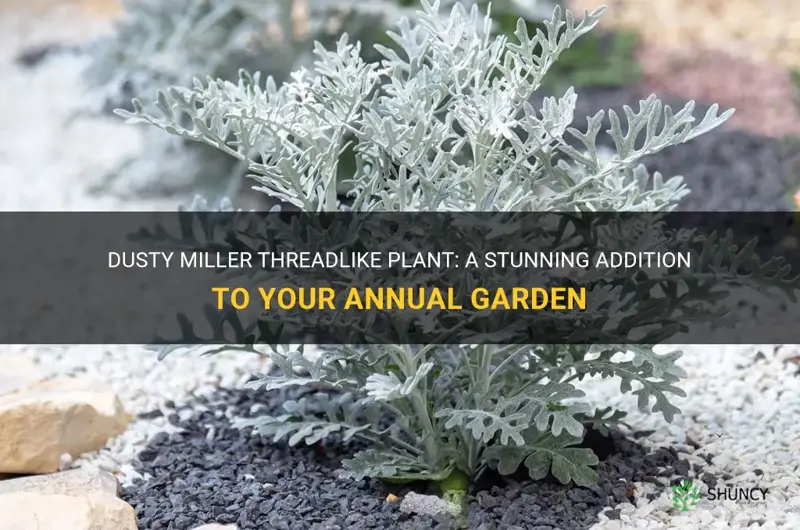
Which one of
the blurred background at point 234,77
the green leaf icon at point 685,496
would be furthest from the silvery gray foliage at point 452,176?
the blurred background at point 234,77

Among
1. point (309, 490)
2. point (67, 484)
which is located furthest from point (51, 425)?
point (309, 490)

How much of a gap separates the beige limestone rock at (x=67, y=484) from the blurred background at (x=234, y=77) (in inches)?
72.3

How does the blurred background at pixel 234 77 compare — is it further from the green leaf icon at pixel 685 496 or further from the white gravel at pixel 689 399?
the green leaf icon at pixel 685 496

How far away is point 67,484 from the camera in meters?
2.01

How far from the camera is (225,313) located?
2043 mm

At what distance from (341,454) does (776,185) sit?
7.47ft

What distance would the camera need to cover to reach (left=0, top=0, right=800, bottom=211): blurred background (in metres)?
3.87

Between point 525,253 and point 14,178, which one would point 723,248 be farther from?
point 14,178

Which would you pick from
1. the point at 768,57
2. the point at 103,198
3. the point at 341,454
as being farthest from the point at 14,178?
the point at 768,57

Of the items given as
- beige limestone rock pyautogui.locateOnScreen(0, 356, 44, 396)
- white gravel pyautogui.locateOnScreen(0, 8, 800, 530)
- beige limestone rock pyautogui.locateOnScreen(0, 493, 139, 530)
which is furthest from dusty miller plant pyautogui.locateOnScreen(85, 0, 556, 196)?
beige limestone rock pyautogui.locateOnScreen(0, 493, 139, 530)

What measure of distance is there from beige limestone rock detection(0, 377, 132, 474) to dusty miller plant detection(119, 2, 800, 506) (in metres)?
0.42

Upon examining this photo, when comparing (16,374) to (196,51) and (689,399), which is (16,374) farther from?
(196,51)

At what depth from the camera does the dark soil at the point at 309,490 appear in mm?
1868

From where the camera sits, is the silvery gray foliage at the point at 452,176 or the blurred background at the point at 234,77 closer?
the silvery gray foliage at the point at 452,176
